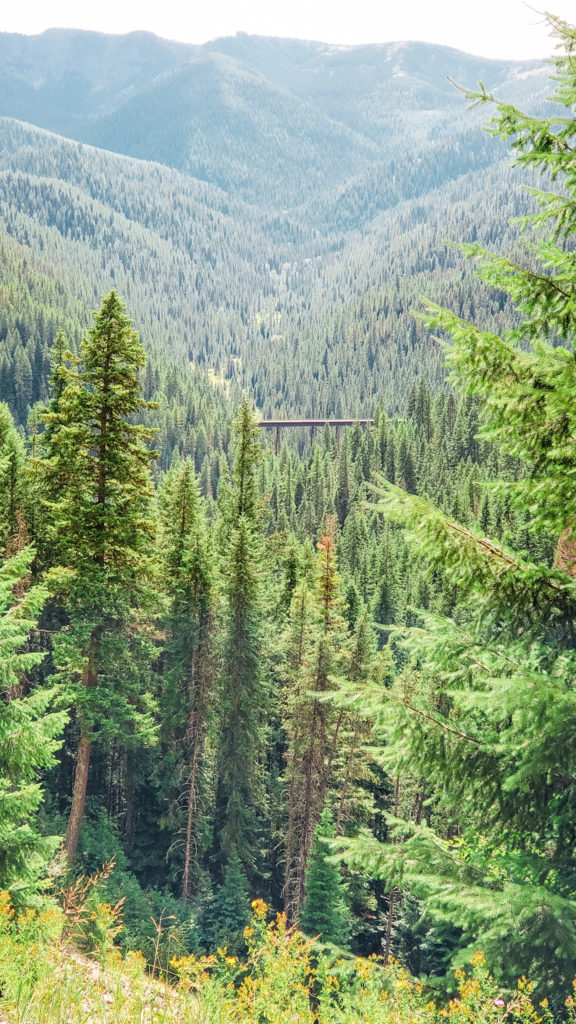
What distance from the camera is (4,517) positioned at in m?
21.2

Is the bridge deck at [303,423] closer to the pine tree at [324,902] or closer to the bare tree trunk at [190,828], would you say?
the bare tree trunk at [190,828]

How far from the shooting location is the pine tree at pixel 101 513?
16.0 meters

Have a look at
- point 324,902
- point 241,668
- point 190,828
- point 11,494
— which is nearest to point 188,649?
point 241,668

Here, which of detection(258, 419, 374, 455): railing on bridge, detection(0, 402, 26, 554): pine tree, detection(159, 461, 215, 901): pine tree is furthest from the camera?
detection(258, 419, 374, 455): railing on bridge

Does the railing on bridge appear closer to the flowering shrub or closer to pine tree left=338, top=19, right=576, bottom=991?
pine tree left=338, top=19, right=576, bottom=991

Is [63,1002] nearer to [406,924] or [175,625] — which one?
[175,625]

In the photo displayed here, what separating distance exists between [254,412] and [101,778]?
1597cm

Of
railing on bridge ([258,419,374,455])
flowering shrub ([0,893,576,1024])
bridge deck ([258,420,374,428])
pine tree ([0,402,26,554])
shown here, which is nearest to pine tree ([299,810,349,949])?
pine tree ([0,402,26,554])

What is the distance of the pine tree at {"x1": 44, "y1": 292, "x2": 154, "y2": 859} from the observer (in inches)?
630

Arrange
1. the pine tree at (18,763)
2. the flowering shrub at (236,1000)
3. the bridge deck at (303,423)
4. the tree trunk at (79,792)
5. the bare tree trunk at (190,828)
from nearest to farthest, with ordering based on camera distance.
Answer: the flowering shrub at (236,1000) → the pine tree at (18,763) → the tree trunk at (79,792) → the bare tree trunk at (190,828) → the bridge deck at (303,423)

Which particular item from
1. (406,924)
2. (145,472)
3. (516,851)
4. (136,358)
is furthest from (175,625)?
(516,851)

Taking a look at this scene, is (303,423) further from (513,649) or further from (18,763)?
(513,649)

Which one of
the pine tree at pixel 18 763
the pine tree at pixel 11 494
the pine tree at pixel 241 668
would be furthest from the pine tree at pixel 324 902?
the pine tree at pixel 11 494

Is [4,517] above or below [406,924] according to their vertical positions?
above
